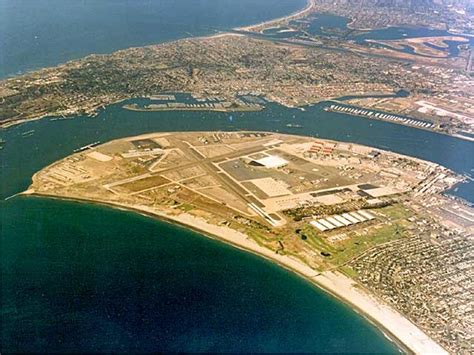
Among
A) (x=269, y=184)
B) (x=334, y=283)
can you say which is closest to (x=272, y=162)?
(x=269, y=184)

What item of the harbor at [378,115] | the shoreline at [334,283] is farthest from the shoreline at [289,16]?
the shoreline at [334,283]

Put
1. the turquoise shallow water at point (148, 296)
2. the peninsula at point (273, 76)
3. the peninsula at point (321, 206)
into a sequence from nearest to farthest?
the turquoise shallow water at point (148, 296) < the peninsula at point (321, 206) < the peninsula at point (273, 76)

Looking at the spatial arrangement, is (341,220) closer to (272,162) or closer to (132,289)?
(272,162)

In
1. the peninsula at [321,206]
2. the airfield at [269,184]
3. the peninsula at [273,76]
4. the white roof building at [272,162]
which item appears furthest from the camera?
the peninsula at [273,76]

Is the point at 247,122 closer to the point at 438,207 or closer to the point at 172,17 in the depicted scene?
the point at 438,207

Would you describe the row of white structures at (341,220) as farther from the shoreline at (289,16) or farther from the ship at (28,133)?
the shoreline at (289,16)

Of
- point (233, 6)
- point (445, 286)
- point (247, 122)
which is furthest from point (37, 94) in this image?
point (233, 6)

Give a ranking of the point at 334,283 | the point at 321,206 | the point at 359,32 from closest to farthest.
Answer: the point at 334,283
the point at 321,206
the point at 359,32
